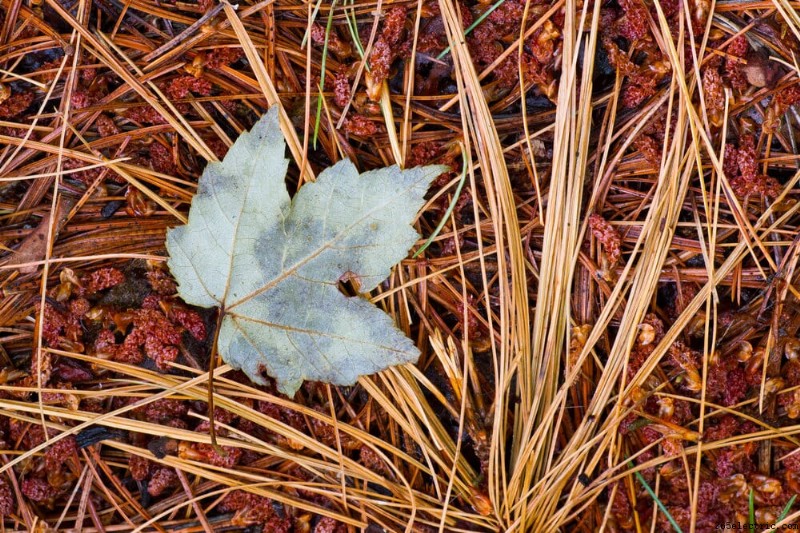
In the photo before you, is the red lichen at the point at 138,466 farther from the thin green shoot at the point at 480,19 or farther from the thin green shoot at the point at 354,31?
the thin green shoot at the point at 480,19

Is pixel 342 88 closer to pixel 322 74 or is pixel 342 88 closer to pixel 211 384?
pixel 322 74

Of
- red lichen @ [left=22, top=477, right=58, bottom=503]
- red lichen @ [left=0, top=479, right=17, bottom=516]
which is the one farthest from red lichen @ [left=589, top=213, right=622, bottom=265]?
red lichen @ [left=0, top=479, right=17, bottom=516]

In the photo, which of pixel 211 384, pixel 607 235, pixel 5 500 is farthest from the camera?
pixel 5 500

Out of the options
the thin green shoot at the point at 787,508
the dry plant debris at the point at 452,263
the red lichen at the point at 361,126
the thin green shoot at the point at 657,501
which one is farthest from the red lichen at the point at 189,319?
the thin green shoot at the point at 787,508

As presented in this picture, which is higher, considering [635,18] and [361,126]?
[635,18]

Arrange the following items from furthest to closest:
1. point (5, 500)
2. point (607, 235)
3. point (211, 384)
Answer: point (5, 500) → point (607, 235) → point (211, 384)

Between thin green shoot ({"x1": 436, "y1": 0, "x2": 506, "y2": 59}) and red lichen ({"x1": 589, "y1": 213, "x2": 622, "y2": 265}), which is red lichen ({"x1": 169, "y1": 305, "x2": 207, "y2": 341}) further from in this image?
red lichen ({"x1": 589, "y1": 213, "x2": 622, "y2": 265})

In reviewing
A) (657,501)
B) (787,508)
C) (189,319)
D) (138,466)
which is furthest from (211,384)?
(787,508)
